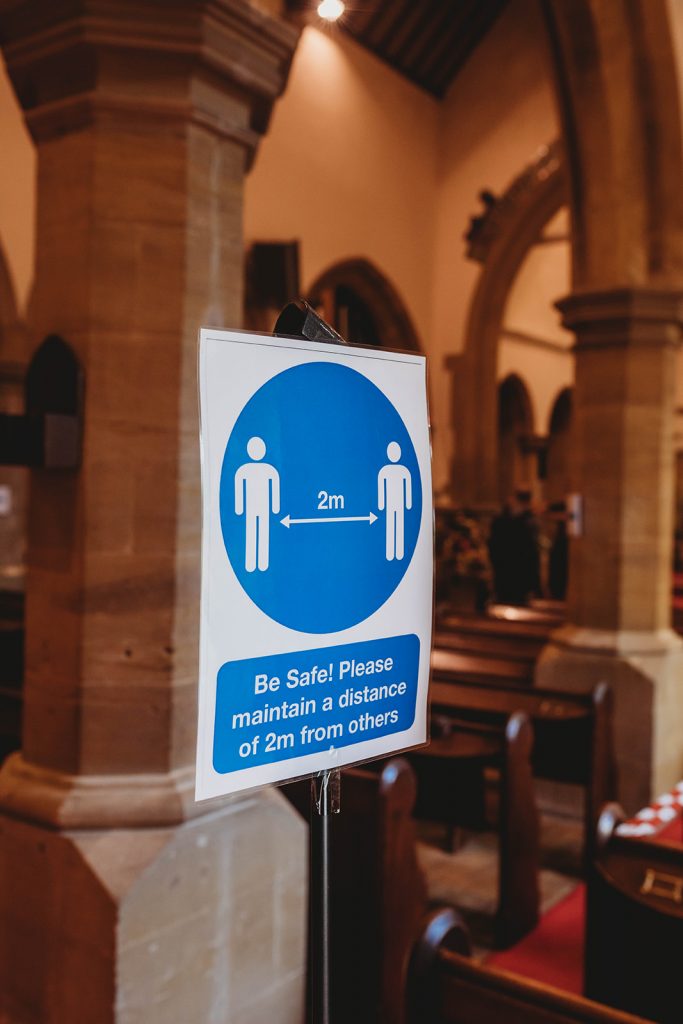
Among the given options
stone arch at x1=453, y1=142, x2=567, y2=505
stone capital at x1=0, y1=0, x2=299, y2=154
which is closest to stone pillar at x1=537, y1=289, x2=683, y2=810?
stone capital at x1=0, y1=0, x2=299, y2=154

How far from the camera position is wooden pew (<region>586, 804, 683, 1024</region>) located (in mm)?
2424

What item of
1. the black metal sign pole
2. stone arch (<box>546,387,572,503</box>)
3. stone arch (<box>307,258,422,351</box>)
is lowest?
the black metal sign pole

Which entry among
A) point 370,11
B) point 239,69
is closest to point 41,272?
point 239,69

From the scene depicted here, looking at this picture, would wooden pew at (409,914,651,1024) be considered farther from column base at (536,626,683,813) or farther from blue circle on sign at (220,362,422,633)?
column base at (536,626,683,813)

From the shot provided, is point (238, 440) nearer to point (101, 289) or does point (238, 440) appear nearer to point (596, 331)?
point (101, 289)

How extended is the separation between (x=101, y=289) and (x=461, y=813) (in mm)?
2645

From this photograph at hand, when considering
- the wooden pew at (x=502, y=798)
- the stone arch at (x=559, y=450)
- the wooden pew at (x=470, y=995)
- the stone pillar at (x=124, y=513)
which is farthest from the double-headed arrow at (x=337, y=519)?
the stone arch at (x=559, y=450)

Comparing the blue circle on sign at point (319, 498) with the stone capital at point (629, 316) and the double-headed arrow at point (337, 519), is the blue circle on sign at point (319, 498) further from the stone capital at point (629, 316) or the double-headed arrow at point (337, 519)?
the stone capital at point (629, 316)

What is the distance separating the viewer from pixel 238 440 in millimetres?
1169

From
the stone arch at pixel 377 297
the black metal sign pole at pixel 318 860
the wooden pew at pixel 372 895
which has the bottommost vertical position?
Result: the wooden pew at pixel 372 895

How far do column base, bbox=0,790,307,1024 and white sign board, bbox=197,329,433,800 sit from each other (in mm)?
1225

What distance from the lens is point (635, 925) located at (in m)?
2.48

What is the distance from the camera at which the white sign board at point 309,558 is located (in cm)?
116

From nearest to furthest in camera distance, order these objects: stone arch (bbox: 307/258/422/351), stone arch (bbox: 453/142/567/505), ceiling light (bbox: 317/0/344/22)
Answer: ceiling light (bbox: 317/0/344/22) → stone arch (bbox: 307/258/422/351) → stone arch (bbox: 453/142/567/505)
